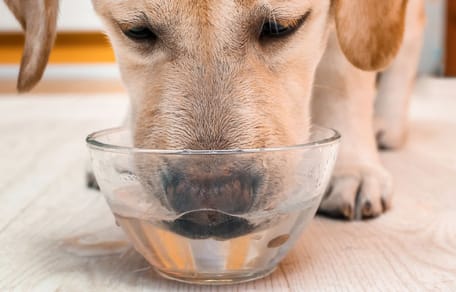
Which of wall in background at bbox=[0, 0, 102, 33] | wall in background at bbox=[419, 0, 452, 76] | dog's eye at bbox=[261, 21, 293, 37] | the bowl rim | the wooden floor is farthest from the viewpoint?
wall in background at bbox=[419, 0, 452, 76]

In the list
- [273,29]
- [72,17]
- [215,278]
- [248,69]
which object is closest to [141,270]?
[215,278]

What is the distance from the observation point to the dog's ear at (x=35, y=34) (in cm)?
173

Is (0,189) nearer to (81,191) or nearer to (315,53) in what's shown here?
(81,191)

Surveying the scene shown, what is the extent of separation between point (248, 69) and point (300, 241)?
363 millimetres

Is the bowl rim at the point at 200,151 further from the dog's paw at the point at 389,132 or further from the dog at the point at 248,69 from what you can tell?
the dog's paw at the point at 389,132

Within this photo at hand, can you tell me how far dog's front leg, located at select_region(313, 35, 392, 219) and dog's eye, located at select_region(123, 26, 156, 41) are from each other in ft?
1.84

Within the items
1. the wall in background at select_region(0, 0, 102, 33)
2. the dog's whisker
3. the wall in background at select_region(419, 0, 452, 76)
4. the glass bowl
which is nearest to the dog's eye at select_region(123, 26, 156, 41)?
the glass bowl

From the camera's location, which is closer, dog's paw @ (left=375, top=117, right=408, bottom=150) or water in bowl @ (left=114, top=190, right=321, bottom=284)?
water in bowl @ (left=114, top=190, right=321, bottom=284)

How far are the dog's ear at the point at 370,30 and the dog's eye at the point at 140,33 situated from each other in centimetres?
43

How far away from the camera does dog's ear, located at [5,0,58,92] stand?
173 cm

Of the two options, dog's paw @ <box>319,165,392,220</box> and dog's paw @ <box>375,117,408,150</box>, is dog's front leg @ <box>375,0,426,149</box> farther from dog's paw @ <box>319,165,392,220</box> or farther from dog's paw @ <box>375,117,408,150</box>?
dog's paw @ <box>319,165,392,220</box>

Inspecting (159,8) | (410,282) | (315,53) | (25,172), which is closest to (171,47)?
(159,8)

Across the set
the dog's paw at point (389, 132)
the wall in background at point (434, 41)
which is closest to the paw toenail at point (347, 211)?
the dog's paw at point (389, 132)

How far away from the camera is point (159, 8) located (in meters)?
1.40
